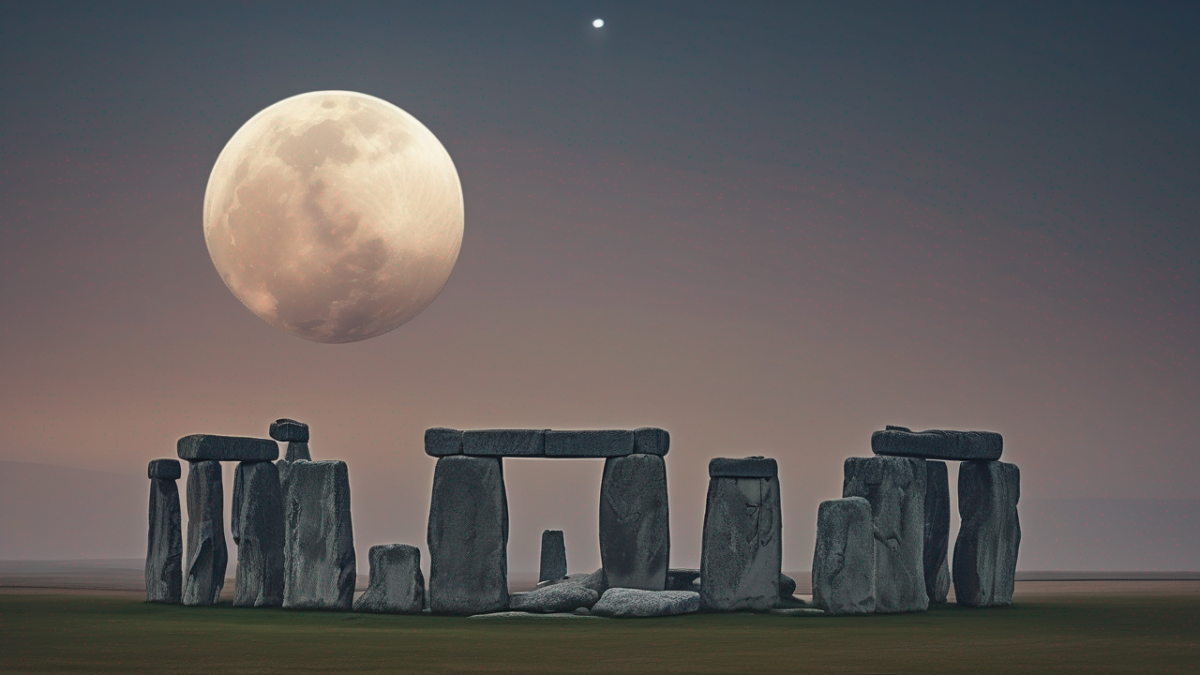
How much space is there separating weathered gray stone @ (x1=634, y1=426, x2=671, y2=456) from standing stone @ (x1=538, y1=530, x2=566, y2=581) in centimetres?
646

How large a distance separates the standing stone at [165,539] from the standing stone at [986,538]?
35.6 ft

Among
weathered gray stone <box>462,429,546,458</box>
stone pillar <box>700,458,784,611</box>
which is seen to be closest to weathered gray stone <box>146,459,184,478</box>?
weathered gray stone <box>462,429,546,458</box>

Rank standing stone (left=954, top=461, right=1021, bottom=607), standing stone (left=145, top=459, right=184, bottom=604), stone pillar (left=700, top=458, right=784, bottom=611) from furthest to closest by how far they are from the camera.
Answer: standing stone (left=145, top=459, right=184, bottom=604) → standing stone (left=954, top=461, right=1021, bottom=607) → stone pillar (left=700, top=458, right=784, bottom=611)

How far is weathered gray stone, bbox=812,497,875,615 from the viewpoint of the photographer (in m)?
16.2

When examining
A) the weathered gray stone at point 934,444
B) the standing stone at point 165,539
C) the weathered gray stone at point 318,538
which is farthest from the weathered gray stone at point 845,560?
the standing stone at point 165,539

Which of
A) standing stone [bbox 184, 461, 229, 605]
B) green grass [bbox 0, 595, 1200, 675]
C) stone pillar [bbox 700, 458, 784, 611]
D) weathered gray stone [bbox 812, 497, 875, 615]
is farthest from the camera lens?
standing stone [bbox 184, 461, 229, 605]

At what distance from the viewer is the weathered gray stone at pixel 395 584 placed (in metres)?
17.1

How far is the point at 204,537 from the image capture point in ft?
60.8

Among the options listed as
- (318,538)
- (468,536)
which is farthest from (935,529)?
(318,538)

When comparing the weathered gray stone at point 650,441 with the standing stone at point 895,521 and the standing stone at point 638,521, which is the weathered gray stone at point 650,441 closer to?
the standing stone at point 638,521

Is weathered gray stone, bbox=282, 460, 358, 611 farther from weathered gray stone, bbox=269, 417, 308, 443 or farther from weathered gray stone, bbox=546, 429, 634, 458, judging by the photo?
weathered gray stone, bbox=269, 417, 308, 443

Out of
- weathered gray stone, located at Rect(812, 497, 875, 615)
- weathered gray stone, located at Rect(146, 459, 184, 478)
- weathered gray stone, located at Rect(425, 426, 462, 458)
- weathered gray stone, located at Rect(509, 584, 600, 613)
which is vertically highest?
weathered gray stone, located at Rect(425, 426, 462, 458)

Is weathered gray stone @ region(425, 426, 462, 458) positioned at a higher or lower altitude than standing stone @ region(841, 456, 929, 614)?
higher

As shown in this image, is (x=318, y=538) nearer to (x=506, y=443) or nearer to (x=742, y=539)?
(x=506, y=443)
